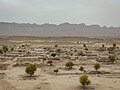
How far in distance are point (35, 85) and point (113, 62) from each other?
85.5 feet

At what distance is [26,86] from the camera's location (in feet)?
110

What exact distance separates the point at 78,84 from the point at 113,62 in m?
23.4

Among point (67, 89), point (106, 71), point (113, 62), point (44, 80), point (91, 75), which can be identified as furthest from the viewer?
point (113, 62)

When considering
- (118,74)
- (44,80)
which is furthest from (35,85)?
(118,74)

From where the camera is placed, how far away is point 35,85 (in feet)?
113

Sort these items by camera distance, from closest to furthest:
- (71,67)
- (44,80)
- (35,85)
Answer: (35,85)
(44,80)
(71,67)

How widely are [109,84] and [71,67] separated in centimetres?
1428

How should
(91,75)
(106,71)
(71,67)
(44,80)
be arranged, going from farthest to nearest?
(71,67) → (106,71) → (91,75) → (44,80)

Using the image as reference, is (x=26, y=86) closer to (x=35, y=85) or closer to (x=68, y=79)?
(x=35, y=85)

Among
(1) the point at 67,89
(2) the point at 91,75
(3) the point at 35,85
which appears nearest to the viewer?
(1) the point at 67,89

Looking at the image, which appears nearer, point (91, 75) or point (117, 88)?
point (117, 88)

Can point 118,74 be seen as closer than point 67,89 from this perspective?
No

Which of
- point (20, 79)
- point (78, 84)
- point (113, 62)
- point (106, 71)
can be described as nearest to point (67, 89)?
point (78, 84)

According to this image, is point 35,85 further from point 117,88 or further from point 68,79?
point 117,88
